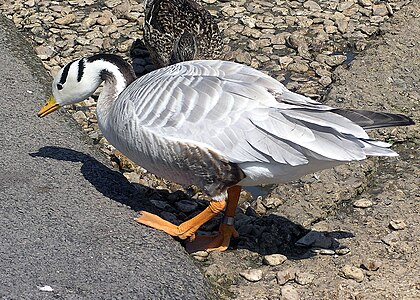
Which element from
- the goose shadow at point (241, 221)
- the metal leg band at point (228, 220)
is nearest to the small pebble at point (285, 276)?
the goose shadow at point (241, 221)

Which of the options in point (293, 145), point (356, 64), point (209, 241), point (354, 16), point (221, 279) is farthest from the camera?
point (354, 16)

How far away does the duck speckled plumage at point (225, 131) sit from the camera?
452 centimetres

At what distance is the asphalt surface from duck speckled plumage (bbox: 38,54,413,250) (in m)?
0.28

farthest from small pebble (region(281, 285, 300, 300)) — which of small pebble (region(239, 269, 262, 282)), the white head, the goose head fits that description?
the white head

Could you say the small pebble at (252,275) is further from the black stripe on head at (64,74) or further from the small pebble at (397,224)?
the black stripe on head at (64,74)

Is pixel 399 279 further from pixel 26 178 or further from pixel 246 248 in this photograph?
pixel 26 178

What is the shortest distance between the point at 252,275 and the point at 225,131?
841 millimetres

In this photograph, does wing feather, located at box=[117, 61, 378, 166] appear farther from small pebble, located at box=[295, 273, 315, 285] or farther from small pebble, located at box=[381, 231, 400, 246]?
small pebble, located at box=[381, 231, 400, 246]

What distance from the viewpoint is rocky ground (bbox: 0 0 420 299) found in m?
4.85

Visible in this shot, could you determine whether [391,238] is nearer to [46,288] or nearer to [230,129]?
[230,129]

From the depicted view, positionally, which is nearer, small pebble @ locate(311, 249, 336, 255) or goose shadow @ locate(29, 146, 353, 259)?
small pebble @ locate(311, 249, 336, 255)

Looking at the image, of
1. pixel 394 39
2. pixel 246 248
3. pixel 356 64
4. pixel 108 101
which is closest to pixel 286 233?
A: pixel 246 248

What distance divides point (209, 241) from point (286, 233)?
0.49 m

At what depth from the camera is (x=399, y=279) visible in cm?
476
